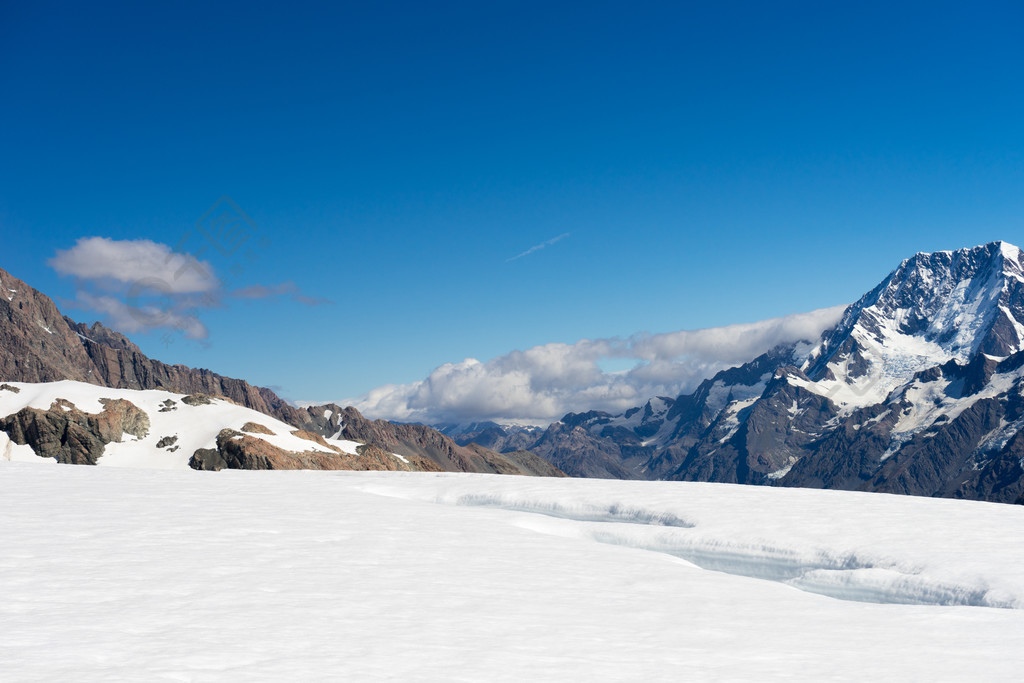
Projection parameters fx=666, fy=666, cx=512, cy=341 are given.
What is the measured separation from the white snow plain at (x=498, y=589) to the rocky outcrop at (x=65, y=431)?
136 meters

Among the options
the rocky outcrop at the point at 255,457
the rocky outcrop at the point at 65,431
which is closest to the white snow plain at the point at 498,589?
the rocky outcrop at the point at 255,457

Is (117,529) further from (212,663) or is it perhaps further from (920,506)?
(920,506)

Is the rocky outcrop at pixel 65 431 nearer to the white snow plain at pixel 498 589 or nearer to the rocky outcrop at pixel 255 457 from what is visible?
the rocky outcrop at pixel 255 457

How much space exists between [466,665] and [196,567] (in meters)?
13.1

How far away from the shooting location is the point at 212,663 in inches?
585

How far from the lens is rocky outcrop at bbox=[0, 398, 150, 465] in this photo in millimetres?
159125

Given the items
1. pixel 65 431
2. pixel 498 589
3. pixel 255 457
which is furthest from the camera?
pixel 65 431

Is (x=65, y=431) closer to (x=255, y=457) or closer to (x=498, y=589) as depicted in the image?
(x=255, y=457)

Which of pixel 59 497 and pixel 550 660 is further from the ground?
pixel 59 497

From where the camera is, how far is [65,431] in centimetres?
16350

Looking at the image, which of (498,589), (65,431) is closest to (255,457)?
(65,431)

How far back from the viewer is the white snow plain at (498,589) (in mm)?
16125

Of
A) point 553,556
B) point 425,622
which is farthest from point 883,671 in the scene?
point 553,556

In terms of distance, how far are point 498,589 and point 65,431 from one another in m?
178
